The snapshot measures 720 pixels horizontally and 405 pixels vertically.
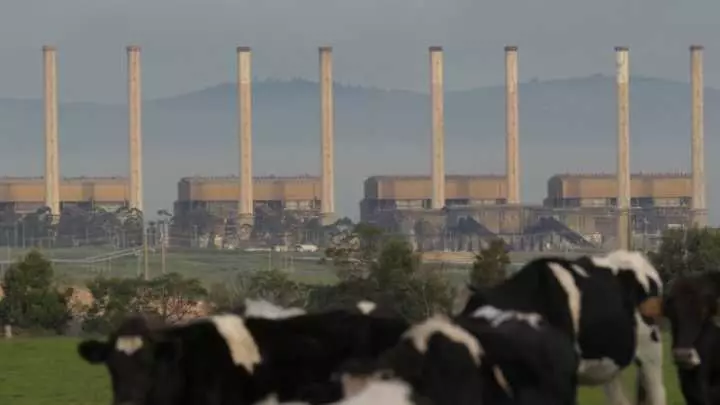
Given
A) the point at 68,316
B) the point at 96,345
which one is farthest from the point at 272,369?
the point at 68,316

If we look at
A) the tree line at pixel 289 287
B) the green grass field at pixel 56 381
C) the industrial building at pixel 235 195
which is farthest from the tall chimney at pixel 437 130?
the green grass field at pixel 56 381

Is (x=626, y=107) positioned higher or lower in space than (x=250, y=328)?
higher

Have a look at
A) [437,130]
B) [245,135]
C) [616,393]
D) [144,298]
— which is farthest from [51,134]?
[616,393]

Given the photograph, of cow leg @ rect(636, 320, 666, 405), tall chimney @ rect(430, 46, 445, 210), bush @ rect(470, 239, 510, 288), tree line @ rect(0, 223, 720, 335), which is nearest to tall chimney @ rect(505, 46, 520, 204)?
tall chimney @ rect(430, 46, 445, 210)

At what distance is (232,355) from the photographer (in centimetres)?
970

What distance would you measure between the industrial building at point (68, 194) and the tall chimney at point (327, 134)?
19.5 meters

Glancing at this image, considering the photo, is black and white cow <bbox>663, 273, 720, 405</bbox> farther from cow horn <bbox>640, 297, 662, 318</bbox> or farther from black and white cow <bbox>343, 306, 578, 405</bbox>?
black and white cow <bbox>343, 306, 578, 405</bbox>

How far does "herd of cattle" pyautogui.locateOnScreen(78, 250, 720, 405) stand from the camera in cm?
848

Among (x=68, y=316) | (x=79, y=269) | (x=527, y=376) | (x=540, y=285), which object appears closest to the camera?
(x=527, y=376)

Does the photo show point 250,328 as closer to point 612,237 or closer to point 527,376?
point 527,376

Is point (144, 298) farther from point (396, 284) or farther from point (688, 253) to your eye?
point (688, 253)

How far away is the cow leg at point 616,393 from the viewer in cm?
1286

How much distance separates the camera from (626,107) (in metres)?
118

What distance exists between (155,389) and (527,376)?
2013 mm
